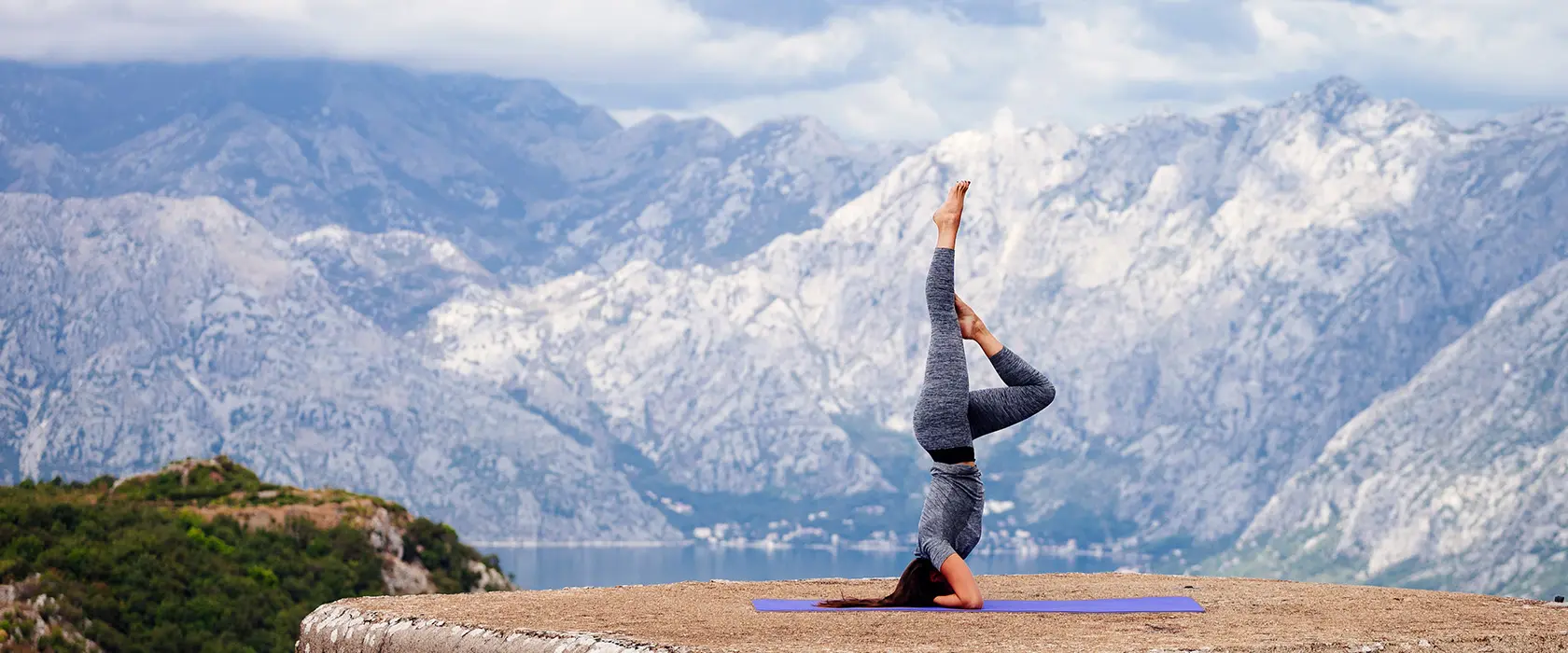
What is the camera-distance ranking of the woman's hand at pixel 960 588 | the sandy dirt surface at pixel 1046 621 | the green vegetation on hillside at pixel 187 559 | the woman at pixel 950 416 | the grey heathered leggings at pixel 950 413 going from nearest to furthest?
the sandy dirt surface at pixel 1046 621 < the woman's hand at pixel 960 588 < the woman at pixel 950 416 < the grey heathered leggings at pixel 950 413 < the green vegetation on hillside at pixel 187 559

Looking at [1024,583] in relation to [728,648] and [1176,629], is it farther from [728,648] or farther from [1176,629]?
[728,648]

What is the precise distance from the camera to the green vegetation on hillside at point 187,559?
61.6 m

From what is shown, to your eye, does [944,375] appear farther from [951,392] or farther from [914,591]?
[914,591]

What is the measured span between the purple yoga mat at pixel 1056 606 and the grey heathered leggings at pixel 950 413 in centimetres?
96

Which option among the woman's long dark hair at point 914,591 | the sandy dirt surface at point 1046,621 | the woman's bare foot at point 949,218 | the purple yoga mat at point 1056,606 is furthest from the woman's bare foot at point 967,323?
the sandy dirt surface at point 1046,621

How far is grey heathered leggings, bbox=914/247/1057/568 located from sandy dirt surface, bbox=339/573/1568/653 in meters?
1.53

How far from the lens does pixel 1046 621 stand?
15781 mm

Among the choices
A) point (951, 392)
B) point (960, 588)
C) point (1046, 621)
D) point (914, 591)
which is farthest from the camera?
point (951, 392)

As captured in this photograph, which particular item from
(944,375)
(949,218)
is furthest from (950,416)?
(949,218)

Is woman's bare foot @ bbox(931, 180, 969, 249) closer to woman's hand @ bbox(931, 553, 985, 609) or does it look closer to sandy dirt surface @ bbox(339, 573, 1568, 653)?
woman's hand @ bbox(931, 553, 985, 609)

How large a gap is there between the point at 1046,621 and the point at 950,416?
3.26 meters

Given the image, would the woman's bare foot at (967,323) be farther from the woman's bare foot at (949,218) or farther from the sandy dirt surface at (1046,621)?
the sandy dirt surface at (1046,621)

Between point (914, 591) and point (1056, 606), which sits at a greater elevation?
point (914, 591)

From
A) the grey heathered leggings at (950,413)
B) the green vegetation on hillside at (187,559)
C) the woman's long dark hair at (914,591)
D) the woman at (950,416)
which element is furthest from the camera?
the green vegetation on hillside at (187,559)
